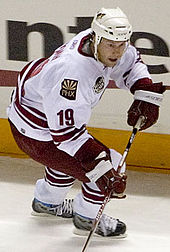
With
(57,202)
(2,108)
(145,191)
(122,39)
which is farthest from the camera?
(2,108)

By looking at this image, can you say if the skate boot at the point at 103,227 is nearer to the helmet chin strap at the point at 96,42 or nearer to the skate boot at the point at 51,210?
the skate boot at the point at 51,210

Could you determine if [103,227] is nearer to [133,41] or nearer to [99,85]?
[99,85]

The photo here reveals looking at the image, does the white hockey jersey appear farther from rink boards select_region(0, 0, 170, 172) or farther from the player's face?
rink boards select_region(0, 0, 170, 172)

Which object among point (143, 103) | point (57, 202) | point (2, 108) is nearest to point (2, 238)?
point (57, 202)

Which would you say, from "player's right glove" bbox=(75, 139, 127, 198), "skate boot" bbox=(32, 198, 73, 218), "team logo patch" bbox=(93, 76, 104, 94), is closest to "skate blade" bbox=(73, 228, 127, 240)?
"skate boot" bbox=(32, 198, 73, 218)

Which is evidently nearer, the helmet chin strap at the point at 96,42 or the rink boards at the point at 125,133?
the helmet chin strap at the point at 96,42

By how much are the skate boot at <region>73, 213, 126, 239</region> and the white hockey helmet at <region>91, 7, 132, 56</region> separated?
2.09 ft

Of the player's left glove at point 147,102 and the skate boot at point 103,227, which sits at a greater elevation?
the player's left glove at point 147,102

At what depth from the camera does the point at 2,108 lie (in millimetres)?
3393

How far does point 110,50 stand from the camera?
2434 mm

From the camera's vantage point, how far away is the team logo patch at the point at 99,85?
97.9 inches

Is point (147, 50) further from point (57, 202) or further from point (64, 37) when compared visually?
point (57, 202)

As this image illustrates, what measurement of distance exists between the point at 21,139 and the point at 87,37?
0.44 m

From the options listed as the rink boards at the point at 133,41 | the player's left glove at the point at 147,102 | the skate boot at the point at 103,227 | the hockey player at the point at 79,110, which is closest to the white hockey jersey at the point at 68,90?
the hockey player at the point at 79,110
